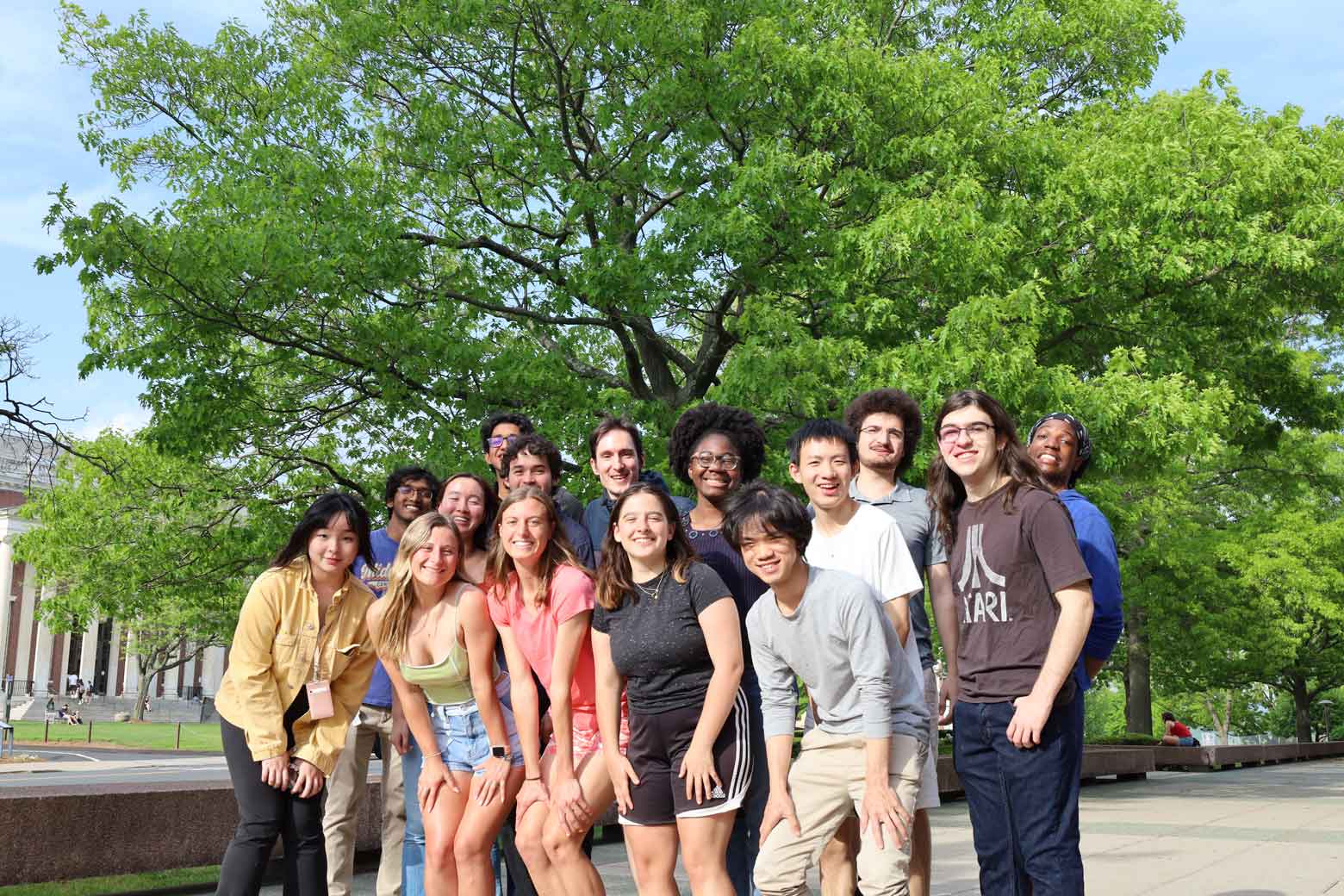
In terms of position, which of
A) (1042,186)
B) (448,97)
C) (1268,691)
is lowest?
(1268,691)

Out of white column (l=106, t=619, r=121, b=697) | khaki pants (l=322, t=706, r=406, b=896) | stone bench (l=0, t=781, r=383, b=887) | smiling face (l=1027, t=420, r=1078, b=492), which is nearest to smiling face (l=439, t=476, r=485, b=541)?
khaki pants (l=322, t=706, r=406, b=896)

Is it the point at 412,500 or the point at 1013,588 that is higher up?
the point at 412,500

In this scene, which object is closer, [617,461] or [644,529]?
[644,529]

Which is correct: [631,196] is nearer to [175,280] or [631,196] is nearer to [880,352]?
[880,352]

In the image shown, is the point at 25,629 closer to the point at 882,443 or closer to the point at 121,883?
the point at 121,883

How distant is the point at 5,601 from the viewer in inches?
2525

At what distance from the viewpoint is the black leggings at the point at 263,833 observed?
15.6 ft

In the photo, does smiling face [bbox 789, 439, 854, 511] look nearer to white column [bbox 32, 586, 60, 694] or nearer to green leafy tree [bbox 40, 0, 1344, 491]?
green leafy tree [bbox 40, 0, 1344, 491]

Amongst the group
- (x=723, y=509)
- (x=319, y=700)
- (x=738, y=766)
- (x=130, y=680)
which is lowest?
(x=130, y=680)

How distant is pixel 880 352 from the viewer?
42.7 feet

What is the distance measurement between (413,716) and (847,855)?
5.80 ft

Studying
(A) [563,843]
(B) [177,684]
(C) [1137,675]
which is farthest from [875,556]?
(B) [177,684]

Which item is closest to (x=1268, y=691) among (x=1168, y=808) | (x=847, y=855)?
(x=1168, y=808)

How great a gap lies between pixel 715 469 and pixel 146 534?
1525 cm
